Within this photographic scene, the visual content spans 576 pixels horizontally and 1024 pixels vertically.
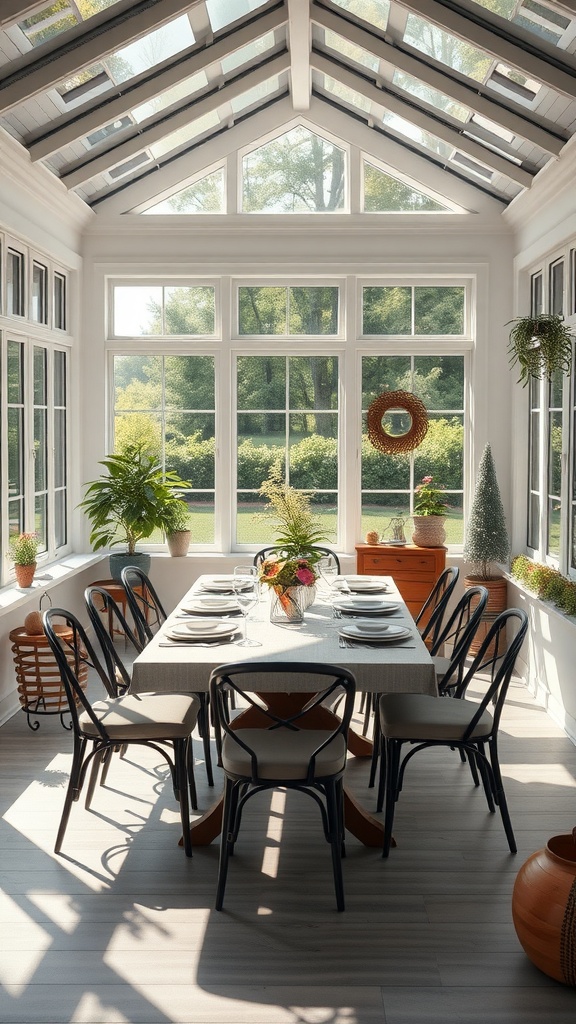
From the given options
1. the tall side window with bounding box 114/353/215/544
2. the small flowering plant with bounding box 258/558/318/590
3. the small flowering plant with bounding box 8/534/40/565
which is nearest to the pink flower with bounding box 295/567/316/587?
the small flowering plant with bounding box 258/558/318/590

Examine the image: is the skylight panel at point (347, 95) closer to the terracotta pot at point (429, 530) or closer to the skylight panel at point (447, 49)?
the skylight panel at point (447, 49)

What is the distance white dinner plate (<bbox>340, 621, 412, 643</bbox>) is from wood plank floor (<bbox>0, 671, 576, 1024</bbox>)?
83 cm

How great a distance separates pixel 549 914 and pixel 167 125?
562 centimetres

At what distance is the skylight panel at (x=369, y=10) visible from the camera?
563 centimetres

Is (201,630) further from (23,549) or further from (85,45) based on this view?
(85,45)

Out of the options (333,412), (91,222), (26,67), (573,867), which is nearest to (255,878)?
(573,867)

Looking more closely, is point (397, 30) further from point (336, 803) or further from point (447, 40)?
point (336, 803)

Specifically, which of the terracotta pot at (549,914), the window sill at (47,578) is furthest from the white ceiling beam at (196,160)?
the terracotta pot at (549,914)

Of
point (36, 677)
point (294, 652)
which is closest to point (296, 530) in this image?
point (294, 652)

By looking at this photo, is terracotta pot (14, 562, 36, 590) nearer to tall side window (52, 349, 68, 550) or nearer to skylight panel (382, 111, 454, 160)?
tall side window (52, 349, 68, 550)

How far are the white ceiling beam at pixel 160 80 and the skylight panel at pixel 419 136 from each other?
1.46 meters

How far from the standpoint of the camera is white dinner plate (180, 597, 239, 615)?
14.7 feet

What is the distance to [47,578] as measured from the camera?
6.20m

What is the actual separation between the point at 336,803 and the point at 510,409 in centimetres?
466
